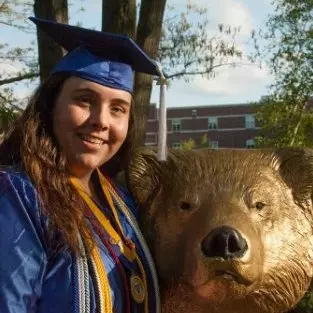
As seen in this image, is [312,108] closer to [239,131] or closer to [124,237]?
[124,237]

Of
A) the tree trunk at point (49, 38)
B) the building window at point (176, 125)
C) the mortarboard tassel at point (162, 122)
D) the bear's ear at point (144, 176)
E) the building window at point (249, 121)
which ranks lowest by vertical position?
the building window at point (176, 125)

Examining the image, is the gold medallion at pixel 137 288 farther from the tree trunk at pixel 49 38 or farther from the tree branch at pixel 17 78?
the tree branch at pixel 17 78

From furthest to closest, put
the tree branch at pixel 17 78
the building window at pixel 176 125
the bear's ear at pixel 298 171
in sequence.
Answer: the building window at pixel 176 125
the tree branch at pixel 17 78
the bear's ear at pixel 298 171

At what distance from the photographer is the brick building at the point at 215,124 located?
123 feet

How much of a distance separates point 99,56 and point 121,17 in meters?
2.05

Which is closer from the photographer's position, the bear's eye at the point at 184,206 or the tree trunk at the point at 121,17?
the bear's eye at the point at 184,206

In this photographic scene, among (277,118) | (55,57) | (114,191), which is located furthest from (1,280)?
(277,118)

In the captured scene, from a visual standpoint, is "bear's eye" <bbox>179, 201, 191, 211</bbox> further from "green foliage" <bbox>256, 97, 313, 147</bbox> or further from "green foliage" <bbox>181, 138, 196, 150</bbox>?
"green foliage" <bbox>256, 97, 313, 147</bbox>

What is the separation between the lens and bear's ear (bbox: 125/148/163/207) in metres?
2.15

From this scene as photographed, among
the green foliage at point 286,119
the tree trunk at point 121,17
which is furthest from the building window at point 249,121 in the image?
the tree trunk at point 121,17

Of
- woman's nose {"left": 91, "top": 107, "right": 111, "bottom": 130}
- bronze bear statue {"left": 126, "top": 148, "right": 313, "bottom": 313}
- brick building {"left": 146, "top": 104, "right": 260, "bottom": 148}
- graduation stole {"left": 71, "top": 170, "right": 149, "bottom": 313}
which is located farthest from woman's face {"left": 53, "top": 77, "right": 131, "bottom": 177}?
brick building {"left": 146, "top": 104, "right": 260, "bottom": 148}

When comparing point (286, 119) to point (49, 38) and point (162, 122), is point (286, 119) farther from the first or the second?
point (162, 122)

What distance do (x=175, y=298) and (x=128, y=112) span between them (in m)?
0.60

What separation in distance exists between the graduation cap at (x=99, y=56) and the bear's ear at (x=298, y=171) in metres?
0.40
